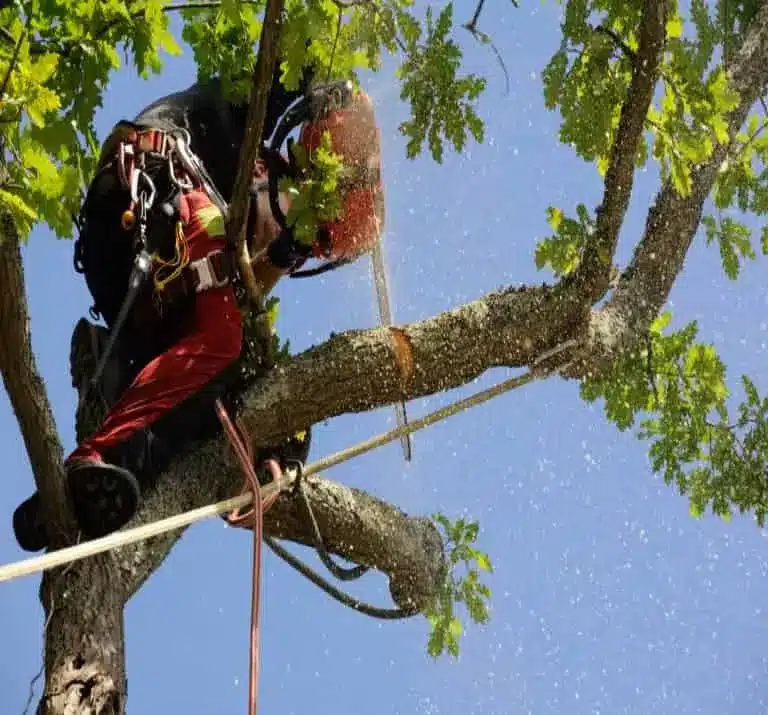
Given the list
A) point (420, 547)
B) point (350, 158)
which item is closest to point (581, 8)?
point (350, 158)

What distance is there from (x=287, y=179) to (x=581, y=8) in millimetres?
1158

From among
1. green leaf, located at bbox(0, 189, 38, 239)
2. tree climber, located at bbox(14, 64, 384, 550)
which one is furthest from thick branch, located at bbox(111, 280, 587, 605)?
green leaf, located at bbox(0, 189, 38, 239)

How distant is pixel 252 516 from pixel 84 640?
108cm

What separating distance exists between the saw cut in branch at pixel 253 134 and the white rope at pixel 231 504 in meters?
0.72

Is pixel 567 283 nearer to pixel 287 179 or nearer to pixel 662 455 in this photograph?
pixel 287 179

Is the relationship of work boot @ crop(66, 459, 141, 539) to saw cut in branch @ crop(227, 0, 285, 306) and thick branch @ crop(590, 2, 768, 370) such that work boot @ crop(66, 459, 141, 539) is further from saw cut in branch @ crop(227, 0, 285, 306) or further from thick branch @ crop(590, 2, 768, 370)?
thick branch @ crop(590, 2, 768, 370)

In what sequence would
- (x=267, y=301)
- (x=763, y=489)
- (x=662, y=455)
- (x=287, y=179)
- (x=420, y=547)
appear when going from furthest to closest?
(x=662, y=455) → (x=763, y=489) → (x=420, y=547) → (x=267, y=301) → (x=287, y=179)

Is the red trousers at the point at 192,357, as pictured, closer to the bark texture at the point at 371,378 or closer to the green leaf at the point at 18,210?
the bark texture at the point at 371,378

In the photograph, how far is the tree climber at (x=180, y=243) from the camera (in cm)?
417

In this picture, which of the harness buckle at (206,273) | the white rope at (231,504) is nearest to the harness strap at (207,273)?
the harness buckle at (206,273)

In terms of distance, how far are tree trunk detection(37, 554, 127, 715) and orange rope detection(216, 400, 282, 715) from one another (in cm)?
46

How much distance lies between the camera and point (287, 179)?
409 centimetres

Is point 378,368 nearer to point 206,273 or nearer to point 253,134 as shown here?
point 206,273

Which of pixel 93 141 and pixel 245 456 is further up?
pixel 93 141
